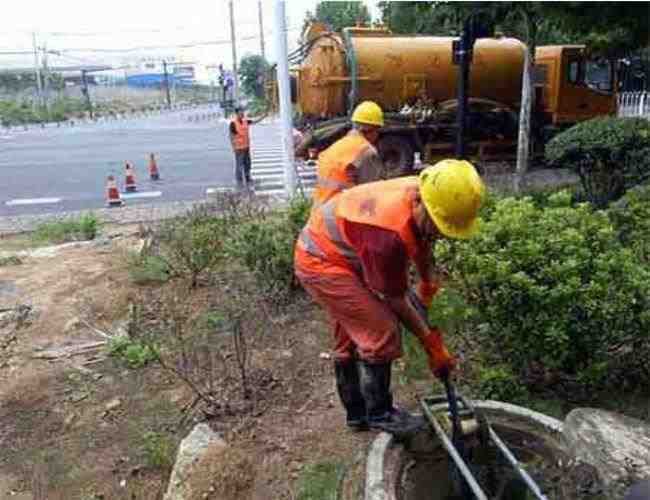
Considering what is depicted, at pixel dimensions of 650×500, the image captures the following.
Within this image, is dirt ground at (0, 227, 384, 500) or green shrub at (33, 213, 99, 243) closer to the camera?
dirt ground at (0, 227, 384, 500)

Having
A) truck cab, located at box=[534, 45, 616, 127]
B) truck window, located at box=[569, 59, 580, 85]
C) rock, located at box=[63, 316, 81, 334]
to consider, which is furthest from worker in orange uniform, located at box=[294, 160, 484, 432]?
truck window, located at box=[569, 59, 580, 85]

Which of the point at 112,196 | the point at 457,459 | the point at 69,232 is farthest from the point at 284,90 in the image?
the point at 457,459

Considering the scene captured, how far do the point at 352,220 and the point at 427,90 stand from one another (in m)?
11.2

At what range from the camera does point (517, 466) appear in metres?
2.84

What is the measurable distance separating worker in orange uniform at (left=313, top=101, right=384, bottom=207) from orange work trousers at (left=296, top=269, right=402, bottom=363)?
202 cm

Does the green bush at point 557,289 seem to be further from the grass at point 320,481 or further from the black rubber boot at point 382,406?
the grass at point 320,481

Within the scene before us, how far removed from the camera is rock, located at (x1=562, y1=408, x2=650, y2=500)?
2.83m

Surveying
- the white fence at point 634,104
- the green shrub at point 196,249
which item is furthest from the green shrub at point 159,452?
the white fence at point 634,104

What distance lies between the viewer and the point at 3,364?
5.09m

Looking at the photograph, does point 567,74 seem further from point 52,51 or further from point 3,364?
point 52,51

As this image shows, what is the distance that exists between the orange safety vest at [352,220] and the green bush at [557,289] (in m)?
0.66

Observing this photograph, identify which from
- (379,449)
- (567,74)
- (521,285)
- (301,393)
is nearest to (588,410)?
(521,285)

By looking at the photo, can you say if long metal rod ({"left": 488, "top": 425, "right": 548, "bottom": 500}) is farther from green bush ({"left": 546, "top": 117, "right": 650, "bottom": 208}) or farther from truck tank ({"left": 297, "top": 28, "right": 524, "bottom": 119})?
truck tank ({"left": 297, "top": 28, "right": 524, "bottom": 119})

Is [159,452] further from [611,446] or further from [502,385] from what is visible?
[611,446]
